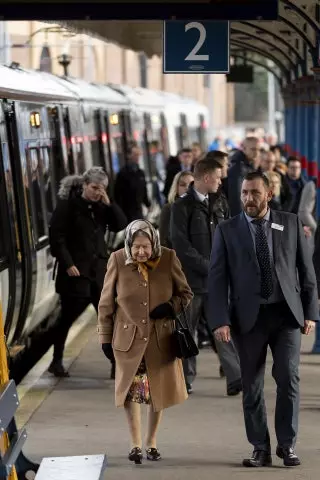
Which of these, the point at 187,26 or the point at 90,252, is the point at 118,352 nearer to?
the point at 90,252

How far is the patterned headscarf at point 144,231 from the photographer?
31.7ft

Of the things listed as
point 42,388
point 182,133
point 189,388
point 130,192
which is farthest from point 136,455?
point 182,133

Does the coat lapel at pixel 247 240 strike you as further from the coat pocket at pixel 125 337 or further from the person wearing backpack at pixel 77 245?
the person wearing backpack at pixel 77 245

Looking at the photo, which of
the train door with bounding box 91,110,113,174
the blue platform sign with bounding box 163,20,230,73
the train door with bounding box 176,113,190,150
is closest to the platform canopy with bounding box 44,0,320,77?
the blue platform sign with bounding box 163,20,230,73

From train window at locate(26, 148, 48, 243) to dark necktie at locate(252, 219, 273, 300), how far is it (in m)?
5.07

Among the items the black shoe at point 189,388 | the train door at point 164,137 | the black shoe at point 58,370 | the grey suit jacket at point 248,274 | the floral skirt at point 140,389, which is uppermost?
the grey suit jacket at point 248,274

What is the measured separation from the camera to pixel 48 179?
16.3m

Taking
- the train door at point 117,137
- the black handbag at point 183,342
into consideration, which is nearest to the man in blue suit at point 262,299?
the black handbag at point 183,342

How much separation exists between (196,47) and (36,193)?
2.36m

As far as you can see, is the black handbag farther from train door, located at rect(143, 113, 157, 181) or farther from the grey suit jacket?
train door, located at rect(143, 113, 157, 181)

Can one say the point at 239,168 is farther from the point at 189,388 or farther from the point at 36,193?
the point at 189,388

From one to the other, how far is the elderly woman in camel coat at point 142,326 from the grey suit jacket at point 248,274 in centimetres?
30

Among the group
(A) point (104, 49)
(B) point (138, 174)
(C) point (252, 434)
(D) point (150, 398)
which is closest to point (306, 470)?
(C) point (252, 434)

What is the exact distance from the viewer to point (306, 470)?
31.9ft
